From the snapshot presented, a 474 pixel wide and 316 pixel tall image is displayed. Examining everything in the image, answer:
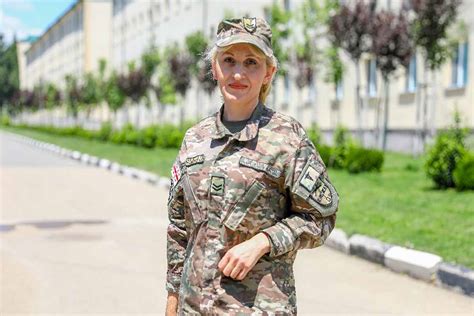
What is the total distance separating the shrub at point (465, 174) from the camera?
10.4 metres

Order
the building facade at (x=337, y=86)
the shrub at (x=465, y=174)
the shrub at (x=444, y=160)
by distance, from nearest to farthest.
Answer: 1. the shrub at (x=465, y=174)
2. the shrub at (x=444, y=160)
3. the building facade at (x=337, y=86)

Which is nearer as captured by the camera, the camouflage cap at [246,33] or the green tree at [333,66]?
the camouflage cap at [246,33]

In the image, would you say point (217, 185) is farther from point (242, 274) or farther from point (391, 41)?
point (391, 41)

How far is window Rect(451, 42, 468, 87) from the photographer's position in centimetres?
1870

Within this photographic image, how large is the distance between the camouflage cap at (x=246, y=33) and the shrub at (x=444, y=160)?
30.5 ft

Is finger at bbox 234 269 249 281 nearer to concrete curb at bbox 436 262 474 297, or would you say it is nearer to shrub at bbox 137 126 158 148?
concrete curb at bbox 436 262 474 297

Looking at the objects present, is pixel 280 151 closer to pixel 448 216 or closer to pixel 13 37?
pixel 448 216

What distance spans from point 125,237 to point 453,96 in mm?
12911

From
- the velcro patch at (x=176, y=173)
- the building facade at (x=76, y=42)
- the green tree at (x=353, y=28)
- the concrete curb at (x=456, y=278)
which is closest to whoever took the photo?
the velcro patch at (x=176, y=173)

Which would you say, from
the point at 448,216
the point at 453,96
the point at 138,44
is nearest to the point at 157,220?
the point at 448,216

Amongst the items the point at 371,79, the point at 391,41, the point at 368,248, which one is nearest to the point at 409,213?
the point at 368,248

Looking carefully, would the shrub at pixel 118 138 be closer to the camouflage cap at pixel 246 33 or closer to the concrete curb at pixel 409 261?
the concrete curb at pixel 409 261

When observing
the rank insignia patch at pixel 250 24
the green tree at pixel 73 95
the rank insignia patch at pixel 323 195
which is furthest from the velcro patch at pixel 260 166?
the green tree at pixel 73 95

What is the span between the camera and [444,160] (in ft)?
36.3
